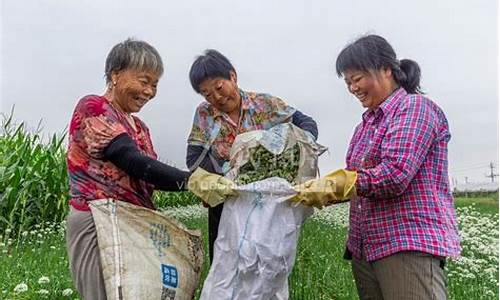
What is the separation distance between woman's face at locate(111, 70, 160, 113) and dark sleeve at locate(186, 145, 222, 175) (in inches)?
13.2

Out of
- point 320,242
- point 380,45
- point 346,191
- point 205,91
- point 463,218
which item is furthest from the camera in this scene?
point 463,218

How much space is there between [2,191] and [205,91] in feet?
13.3

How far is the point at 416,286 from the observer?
1.97 metres

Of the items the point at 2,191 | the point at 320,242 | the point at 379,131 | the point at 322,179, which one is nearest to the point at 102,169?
the point at 322,179

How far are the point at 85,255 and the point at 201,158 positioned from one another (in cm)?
58

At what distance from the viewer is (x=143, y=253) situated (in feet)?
6.79

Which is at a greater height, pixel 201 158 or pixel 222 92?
pixel 222 92

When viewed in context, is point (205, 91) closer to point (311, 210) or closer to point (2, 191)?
point (311, 210)

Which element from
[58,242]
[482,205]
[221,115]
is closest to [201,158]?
[221,115]

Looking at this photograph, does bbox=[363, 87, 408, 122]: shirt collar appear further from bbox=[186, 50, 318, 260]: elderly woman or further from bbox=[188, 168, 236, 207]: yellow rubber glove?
bbox=[188, 168, 236, 207]: yellow rubber glove

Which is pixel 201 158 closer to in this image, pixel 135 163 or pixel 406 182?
pixel 135 163

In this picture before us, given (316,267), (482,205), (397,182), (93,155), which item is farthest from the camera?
→ (482,205)

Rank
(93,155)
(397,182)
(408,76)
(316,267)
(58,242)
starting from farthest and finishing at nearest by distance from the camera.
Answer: (58,242) < (316,267) < (408,76) < (93,155) < (397,182)

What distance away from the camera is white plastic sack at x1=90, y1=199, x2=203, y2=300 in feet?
6.54
